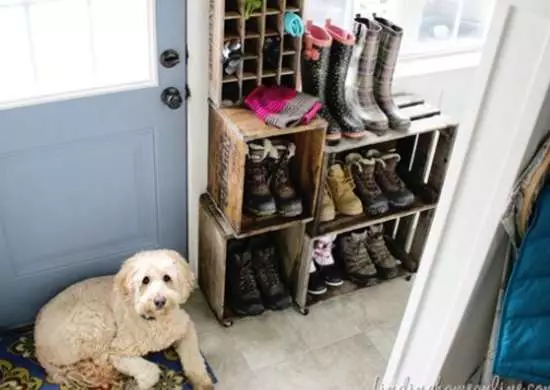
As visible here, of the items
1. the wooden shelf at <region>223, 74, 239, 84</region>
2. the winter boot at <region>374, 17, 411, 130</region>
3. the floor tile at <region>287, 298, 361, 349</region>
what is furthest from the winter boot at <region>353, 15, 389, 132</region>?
the floor tile at <region>287, 298, 361, 349</region>

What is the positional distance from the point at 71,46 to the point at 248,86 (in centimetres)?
57

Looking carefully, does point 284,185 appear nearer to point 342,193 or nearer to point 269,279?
point 342,193

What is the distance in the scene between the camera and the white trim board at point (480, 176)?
110 cm

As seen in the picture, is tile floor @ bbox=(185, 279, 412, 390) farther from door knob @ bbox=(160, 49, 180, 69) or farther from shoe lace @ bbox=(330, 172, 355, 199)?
door knob @ bbox=(160, 49, 180, 69)

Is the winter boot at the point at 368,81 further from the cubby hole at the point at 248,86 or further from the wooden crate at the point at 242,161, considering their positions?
the cubby hole at the point at 248,86

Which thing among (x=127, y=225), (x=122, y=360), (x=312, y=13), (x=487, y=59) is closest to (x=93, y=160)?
(x=127, y=225)

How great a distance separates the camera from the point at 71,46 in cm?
197

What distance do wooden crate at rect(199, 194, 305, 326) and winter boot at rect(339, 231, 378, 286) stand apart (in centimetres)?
24

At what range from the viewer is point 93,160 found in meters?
2.20

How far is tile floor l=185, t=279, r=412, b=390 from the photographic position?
236 cm

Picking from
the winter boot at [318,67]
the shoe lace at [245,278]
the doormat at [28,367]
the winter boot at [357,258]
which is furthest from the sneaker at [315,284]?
the winter boot at [318,67]

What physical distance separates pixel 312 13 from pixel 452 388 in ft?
4.72

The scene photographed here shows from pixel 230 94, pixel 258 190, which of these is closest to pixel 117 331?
pixel 258 190

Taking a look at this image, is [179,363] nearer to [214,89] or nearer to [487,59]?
[214,89]
